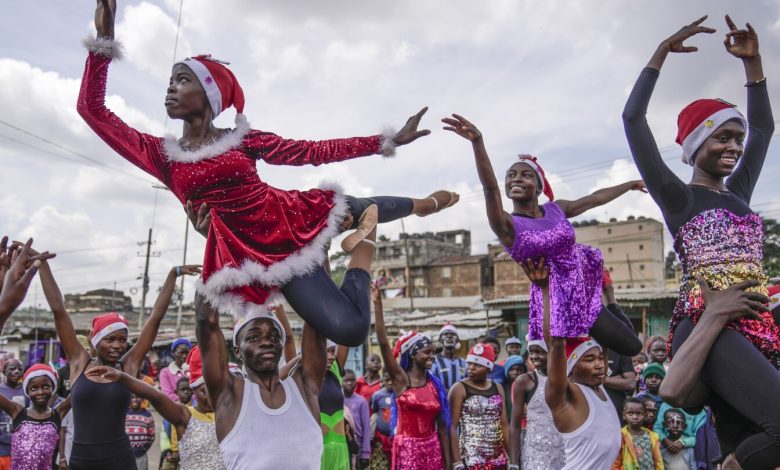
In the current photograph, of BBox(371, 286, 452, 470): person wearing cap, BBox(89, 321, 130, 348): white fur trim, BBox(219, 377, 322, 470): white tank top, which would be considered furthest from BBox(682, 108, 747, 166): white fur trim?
BBox(89, 321, 130, 348): white fur trim

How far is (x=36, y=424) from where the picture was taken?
6.34m

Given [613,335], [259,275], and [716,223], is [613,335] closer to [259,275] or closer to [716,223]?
[716,223]

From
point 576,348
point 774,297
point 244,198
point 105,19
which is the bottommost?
point 576,348

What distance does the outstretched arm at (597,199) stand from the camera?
5.02 meters

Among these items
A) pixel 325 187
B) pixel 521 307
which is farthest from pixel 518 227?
pixel 521 307

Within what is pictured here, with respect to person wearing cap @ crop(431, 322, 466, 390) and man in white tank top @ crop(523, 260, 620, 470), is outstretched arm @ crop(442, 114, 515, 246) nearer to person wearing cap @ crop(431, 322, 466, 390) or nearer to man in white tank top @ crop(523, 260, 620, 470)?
man in white tank top @ crop(523, 260, 620, 470)

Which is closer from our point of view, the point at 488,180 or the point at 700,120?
the point at 700,120

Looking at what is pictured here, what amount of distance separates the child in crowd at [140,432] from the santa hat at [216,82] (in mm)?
4755

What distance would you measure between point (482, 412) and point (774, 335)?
4.27 m

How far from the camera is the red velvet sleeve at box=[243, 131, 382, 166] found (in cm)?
364

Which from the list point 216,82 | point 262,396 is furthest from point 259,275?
point 216,82

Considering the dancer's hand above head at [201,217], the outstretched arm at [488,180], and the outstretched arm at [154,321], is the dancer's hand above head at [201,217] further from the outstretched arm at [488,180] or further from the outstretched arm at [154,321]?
the outstretched arm at [488,180]

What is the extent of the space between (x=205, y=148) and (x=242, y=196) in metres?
0.31

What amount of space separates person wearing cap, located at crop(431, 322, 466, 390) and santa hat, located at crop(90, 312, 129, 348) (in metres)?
4.37
